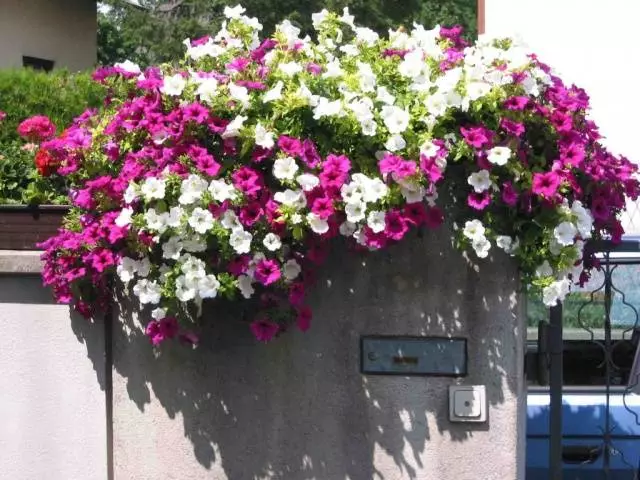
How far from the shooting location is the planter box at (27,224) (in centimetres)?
359

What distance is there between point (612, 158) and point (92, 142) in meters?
1.81

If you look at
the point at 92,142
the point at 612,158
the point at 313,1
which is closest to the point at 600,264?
the point at 612,158

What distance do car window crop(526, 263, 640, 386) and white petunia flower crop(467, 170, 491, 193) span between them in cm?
196

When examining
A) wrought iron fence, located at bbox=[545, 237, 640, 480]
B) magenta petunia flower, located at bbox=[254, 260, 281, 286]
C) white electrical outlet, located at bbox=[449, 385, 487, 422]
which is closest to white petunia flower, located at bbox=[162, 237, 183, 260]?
magenta petunia flower, located at bbox=[254, 260, 281, 286]

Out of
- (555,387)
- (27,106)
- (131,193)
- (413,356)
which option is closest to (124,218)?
(131,193)

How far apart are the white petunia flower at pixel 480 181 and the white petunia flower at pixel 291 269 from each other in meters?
0.62

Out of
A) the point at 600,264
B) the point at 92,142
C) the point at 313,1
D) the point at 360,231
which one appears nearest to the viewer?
the point at 360,231

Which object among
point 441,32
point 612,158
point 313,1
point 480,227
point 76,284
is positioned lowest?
point 76,284

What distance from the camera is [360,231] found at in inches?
115

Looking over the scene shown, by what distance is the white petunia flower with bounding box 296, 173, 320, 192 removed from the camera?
288 centimetres

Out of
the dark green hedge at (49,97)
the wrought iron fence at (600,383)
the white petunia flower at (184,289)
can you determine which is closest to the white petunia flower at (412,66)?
the white petunia flower at (184,289)

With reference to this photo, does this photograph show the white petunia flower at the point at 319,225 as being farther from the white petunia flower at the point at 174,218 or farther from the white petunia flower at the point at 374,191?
the white petunia flower at the point at 174,218

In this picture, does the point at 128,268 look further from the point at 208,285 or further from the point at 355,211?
the point at 355,211

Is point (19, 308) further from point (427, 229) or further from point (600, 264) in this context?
point (600, 264)
